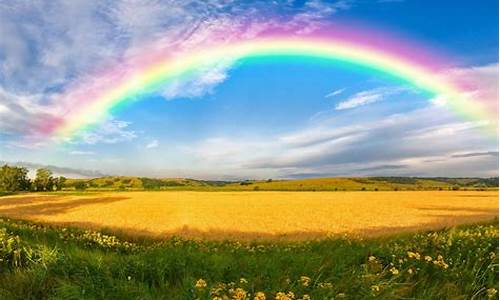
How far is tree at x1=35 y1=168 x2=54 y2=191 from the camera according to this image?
139 m

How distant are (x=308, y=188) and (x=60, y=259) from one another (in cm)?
13851

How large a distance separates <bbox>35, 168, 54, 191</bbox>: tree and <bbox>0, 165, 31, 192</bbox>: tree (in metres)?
2.81

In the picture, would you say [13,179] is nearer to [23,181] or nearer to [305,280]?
[23,181]

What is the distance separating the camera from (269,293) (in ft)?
17.9

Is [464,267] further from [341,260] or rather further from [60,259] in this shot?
[60,259]

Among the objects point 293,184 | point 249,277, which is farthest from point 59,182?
point 249,277

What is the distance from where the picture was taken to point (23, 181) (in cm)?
13838

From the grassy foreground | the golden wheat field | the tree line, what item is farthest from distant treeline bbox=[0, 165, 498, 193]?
the grassy foreground

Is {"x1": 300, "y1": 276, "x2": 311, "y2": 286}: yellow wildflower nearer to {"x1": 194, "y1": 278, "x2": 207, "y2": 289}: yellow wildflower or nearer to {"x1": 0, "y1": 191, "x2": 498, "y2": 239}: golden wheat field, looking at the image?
{"x1": 194, "y1": 278, "x2": 207, "y2": 289}: yellow wildflower

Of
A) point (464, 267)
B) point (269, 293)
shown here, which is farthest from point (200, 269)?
point (464, 267)

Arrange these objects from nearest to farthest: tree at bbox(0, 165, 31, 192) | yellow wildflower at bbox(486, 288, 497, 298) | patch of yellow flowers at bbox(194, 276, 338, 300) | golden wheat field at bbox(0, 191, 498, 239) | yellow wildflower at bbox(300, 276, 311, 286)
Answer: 1. patch of yellow flowers at bbox(194, 276, 338, 300)
2. yellow wildflower at bbox(300, 276, 311, 286)
3. yellow wildflower at bbox(486, 288, 497, 298)
4. golden wheat field at bbox(0, 191, 498, 239)
5. tree at bbox(0, 165, 31, 192)

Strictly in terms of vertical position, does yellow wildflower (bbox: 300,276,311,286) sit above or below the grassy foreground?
above

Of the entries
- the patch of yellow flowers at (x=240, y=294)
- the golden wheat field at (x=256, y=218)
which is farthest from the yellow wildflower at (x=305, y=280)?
the golden wheat field at (x=256, y=218)

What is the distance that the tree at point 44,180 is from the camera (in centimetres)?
13862
